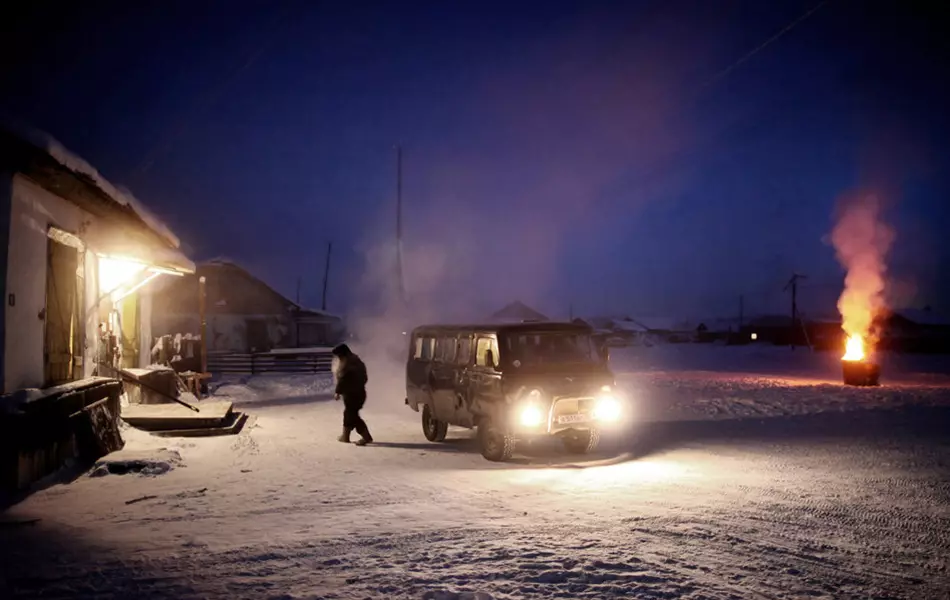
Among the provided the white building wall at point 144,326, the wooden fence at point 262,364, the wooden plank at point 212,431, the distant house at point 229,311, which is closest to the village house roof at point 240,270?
the distant house at point 229,311

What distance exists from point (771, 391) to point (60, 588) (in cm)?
2272

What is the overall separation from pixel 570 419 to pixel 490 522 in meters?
4.31

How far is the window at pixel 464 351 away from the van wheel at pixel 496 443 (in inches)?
55.3

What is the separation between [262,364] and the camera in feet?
107

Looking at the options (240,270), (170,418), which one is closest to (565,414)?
(170,418)

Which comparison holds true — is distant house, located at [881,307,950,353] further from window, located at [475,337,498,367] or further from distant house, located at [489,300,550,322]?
window, located at [475,337,498,367]

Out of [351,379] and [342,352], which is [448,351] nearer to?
[351,379]

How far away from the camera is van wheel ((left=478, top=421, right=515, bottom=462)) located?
11.1m

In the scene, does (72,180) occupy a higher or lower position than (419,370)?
higher

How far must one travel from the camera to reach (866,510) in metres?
7.72

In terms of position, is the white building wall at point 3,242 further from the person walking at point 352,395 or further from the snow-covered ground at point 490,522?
the person walking at point 352,395

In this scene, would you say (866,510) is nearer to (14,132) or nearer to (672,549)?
(672,549)

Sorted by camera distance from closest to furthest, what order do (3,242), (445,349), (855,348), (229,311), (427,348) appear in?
(3,242) < (445,349) < (427,348) < (855,348) < (229,311)

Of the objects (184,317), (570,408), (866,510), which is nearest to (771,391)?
(570,408)
